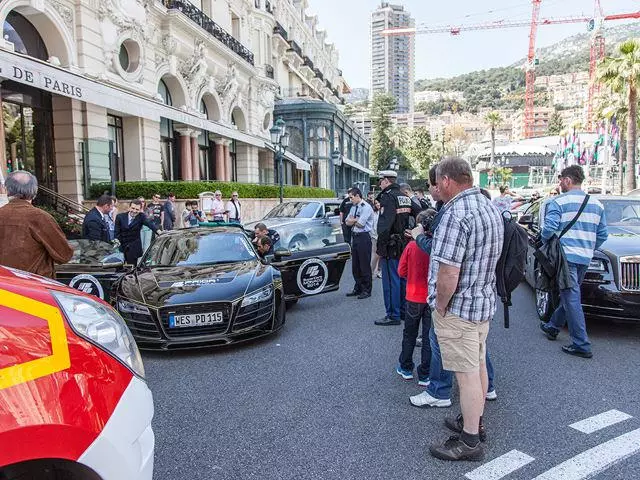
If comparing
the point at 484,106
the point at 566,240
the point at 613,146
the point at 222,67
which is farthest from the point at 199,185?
the point at 484,106

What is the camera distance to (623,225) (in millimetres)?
6648

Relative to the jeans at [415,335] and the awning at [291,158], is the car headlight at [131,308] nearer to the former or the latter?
the jeans at [415,335]

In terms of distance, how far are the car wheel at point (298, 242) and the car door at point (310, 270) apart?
695 millimetres

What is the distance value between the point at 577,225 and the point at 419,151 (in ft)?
266

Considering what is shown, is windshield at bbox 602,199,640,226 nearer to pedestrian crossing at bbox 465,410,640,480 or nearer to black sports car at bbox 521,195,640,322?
black sports car at bbox 521,195,640,322

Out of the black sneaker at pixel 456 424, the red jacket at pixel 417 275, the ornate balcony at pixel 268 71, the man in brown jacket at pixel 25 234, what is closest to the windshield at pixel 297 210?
the red jacket at pixel 417 275

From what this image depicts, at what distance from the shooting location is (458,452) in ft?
9.66

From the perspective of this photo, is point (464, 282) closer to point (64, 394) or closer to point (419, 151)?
point (64, 394)

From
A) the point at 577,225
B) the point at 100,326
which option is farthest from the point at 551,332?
the point at 100,326

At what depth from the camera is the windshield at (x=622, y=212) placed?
682 centimetres

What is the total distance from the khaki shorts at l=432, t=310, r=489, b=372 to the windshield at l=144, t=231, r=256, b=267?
11.8ft

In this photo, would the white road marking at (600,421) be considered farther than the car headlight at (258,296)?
No

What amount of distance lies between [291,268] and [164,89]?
16681 millimetres

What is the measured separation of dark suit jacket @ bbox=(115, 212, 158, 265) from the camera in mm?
7891
